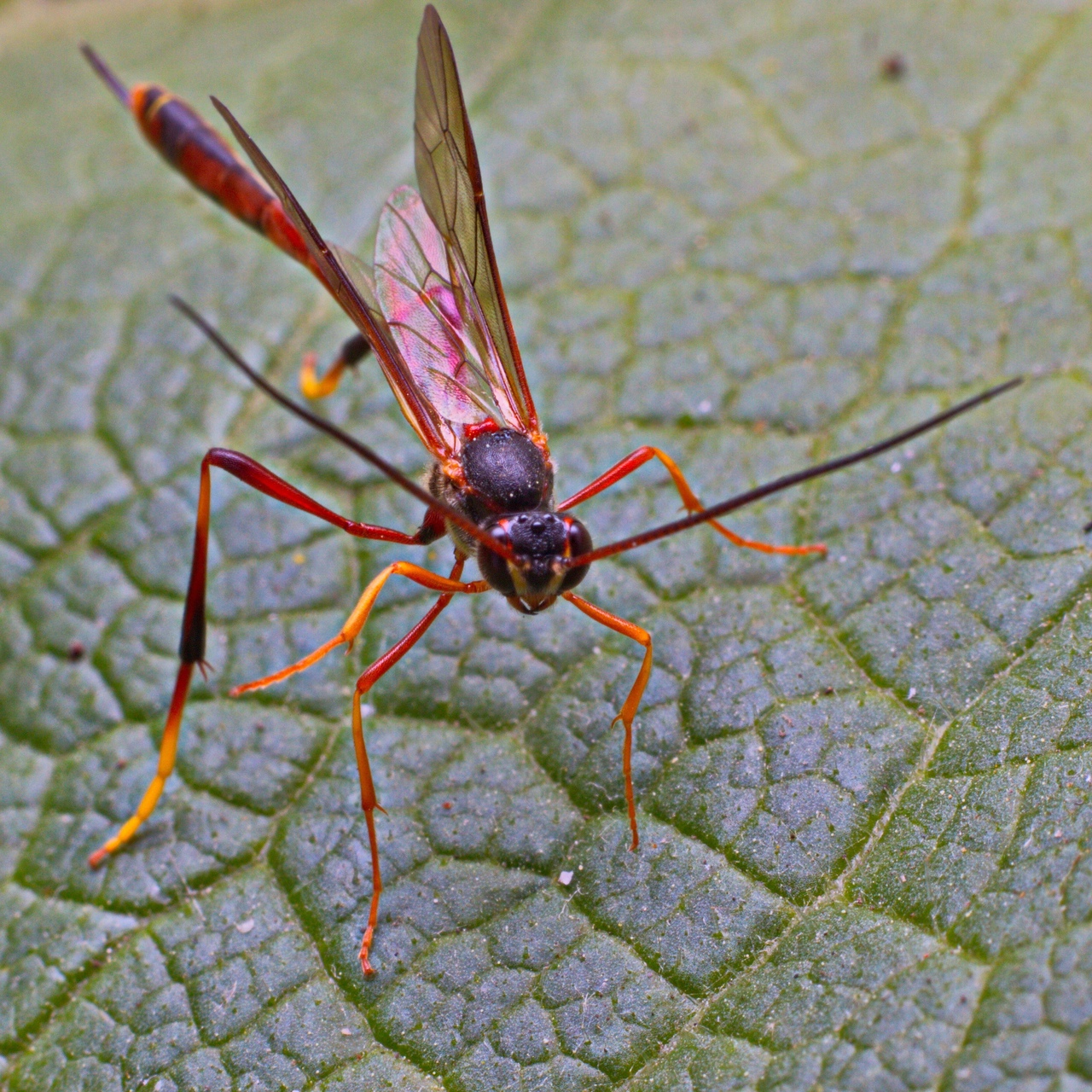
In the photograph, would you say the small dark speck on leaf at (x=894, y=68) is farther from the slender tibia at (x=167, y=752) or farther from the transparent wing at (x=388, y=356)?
the slender tibia at (x=167, y=752)

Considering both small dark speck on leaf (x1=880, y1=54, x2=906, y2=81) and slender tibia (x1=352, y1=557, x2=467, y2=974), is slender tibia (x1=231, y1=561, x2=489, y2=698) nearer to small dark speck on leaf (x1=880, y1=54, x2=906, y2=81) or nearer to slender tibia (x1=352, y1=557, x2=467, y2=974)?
slender tibia (x1=352, y1=557, x2=467, y2=974)

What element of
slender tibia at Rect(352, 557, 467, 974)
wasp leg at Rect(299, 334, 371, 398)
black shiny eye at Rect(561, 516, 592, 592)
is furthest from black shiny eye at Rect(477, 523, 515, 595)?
wasp leg at Rect(299, 334, 371, 398)

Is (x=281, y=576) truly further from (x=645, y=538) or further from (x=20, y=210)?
(x=20, y=210)

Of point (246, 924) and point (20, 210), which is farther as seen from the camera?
point (20, 210)

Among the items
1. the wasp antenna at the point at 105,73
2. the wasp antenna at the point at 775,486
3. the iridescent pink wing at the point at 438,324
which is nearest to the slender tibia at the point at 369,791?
the wasp antenna at the point at 775,486

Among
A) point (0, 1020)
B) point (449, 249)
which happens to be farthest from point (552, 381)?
point (0, 1020)

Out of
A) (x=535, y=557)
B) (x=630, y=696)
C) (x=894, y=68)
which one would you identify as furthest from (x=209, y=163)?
(x=894, y=68)
